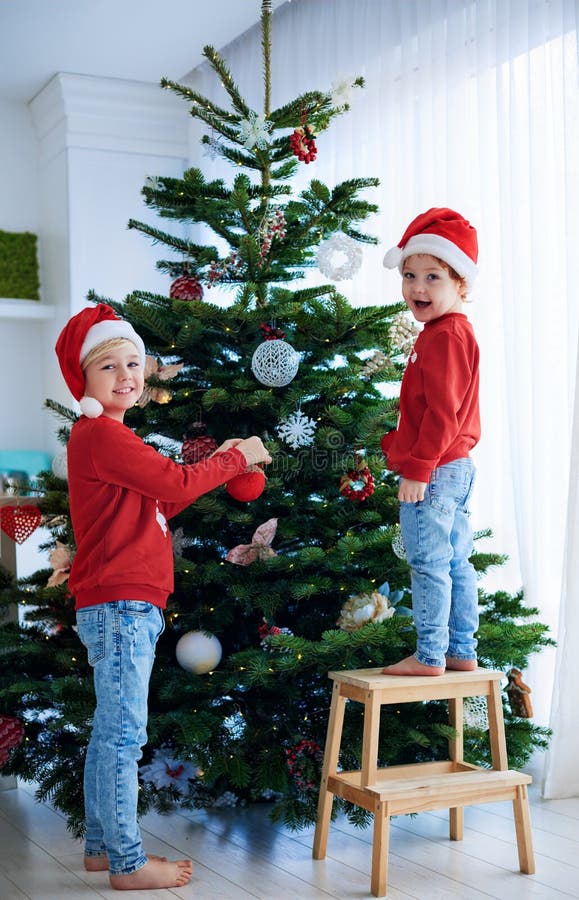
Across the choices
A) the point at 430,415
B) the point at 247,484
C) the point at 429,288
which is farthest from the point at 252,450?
the point at 429,288

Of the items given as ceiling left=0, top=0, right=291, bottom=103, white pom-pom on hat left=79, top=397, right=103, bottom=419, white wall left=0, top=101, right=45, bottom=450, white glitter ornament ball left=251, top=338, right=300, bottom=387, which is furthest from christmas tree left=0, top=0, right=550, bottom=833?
white wall left=0, top=101, right=45, bottom=450

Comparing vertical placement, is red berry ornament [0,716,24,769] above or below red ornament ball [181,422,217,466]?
below

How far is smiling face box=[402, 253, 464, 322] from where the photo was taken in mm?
2146

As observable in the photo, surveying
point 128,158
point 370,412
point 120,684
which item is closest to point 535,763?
point 370,412

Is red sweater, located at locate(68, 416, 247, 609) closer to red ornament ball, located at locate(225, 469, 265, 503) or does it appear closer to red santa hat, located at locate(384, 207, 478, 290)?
red ornament ball, located at locate(225, 469, 265, 503)

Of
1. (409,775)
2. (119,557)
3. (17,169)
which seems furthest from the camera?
(17,169)

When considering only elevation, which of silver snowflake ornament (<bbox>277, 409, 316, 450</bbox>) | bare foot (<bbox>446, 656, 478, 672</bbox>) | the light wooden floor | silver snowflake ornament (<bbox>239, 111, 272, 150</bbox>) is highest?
silver snowflake ornament (<bbox>239, 111, 272, 150</bbox>)

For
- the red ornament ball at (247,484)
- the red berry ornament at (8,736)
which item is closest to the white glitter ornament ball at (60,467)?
the red berry ornament at (8,736)

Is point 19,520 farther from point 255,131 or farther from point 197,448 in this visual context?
point 255,131

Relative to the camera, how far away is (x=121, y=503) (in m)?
2.08

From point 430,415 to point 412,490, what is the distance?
15cm

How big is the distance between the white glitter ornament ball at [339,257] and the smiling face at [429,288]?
273 millimetres

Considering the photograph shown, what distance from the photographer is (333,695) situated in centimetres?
223

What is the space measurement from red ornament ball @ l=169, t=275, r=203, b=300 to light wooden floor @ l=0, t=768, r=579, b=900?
129 cm
